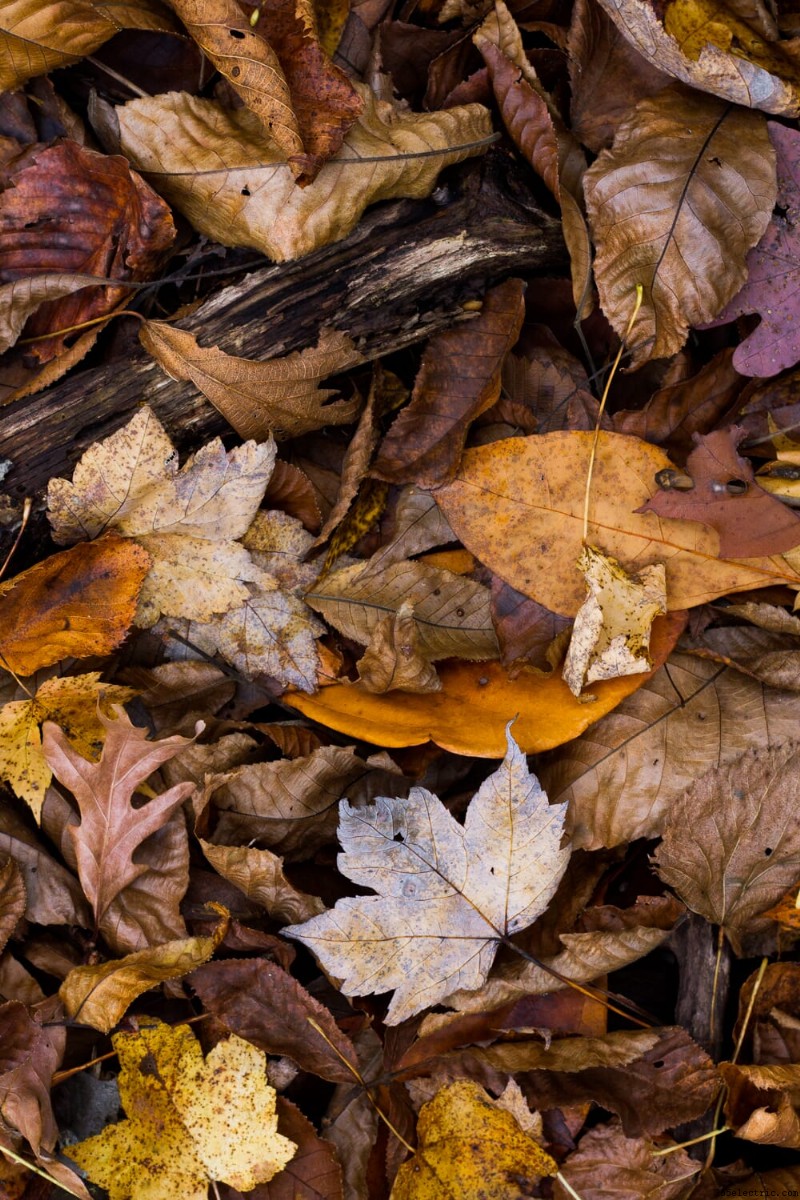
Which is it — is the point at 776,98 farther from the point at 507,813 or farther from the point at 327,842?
the point at 327,842

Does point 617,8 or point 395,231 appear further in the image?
point 395,231

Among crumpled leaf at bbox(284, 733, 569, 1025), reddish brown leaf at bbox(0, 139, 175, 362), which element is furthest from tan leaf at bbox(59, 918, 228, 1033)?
reddish brown leaf at bbox(0, 139, 175, 362)

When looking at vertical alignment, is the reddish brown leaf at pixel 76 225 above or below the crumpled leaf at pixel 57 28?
below

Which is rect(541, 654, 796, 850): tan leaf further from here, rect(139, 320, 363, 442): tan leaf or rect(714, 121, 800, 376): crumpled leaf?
rect(139, 320, 363, 442): tan leaf

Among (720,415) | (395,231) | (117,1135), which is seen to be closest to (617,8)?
(395,231)

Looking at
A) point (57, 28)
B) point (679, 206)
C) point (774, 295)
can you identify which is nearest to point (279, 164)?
point (57, 28)

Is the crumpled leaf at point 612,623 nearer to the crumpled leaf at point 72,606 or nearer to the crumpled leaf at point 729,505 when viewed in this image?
the crumpled leaf at point 729,505

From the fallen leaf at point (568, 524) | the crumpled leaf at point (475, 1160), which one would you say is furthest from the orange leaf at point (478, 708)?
the crumpled leaf at point (475, 1160)

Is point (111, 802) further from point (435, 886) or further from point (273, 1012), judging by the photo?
point (435, 886)
